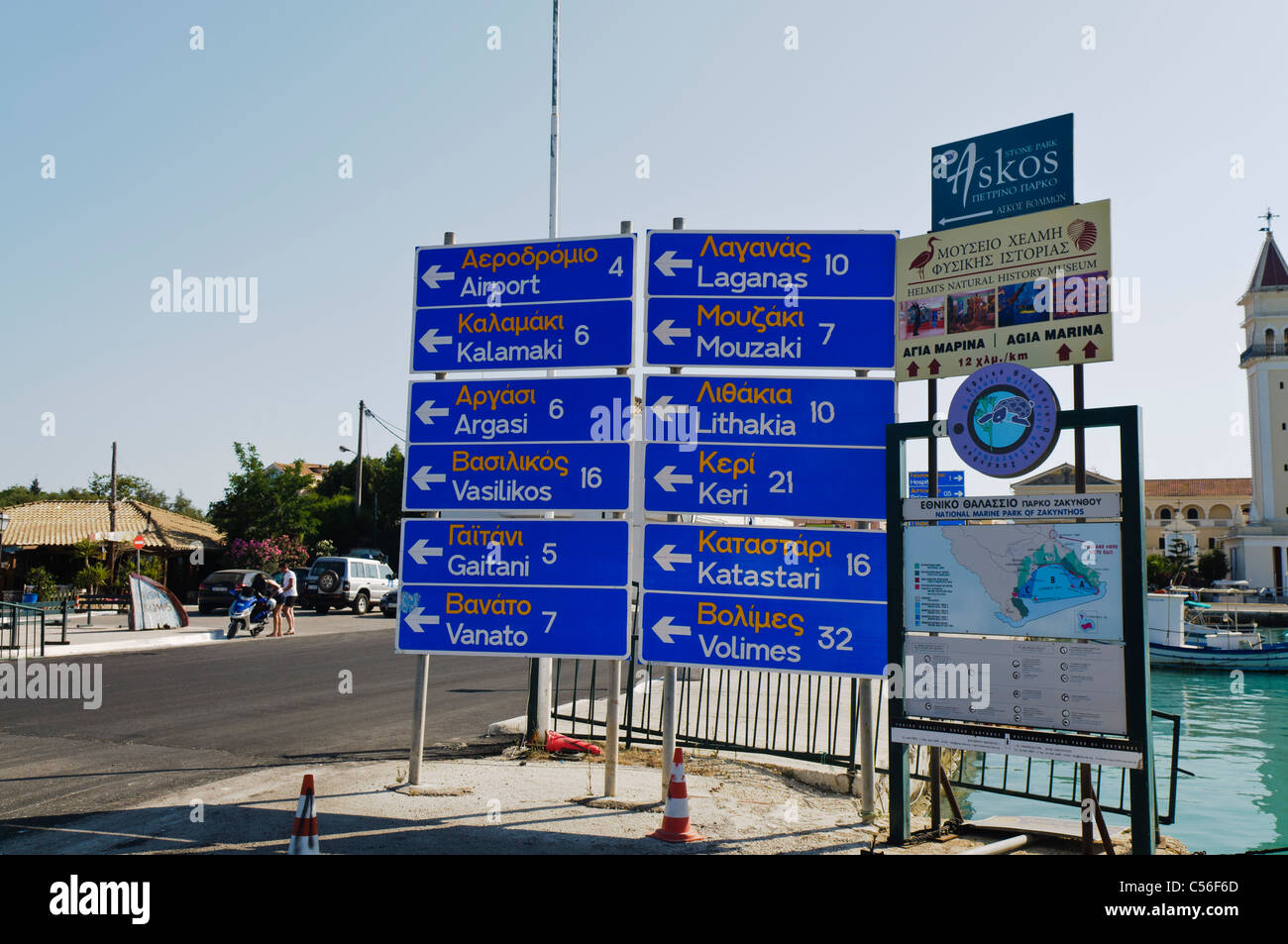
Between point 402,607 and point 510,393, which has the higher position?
point 510,393

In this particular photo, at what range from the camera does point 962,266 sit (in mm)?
7332

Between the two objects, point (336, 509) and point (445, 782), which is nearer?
point (445, 782)

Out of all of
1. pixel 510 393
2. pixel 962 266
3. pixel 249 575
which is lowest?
pixel 249 575

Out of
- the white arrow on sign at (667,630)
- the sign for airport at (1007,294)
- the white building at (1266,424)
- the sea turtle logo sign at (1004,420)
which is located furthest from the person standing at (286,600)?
the white building at (1266,424)

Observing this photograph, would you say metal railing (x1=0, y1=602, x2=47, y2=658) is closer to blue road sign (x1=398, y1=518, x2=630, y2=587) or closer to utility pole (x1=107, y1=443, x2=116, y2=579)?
blue road sign (x1=398, y1=518, x2=630, y2=587)

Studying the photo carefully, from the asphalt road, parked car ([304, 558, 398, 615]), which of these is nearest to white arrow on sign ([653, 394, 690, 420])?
the asphalt road

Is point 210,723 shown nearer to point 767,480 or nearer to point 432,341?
point 432,341

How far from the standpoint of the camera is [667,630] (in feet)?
25.5

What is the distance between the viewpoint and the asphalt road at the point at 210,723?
27.8 ft

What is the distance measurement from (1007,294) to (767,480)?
2.35m
